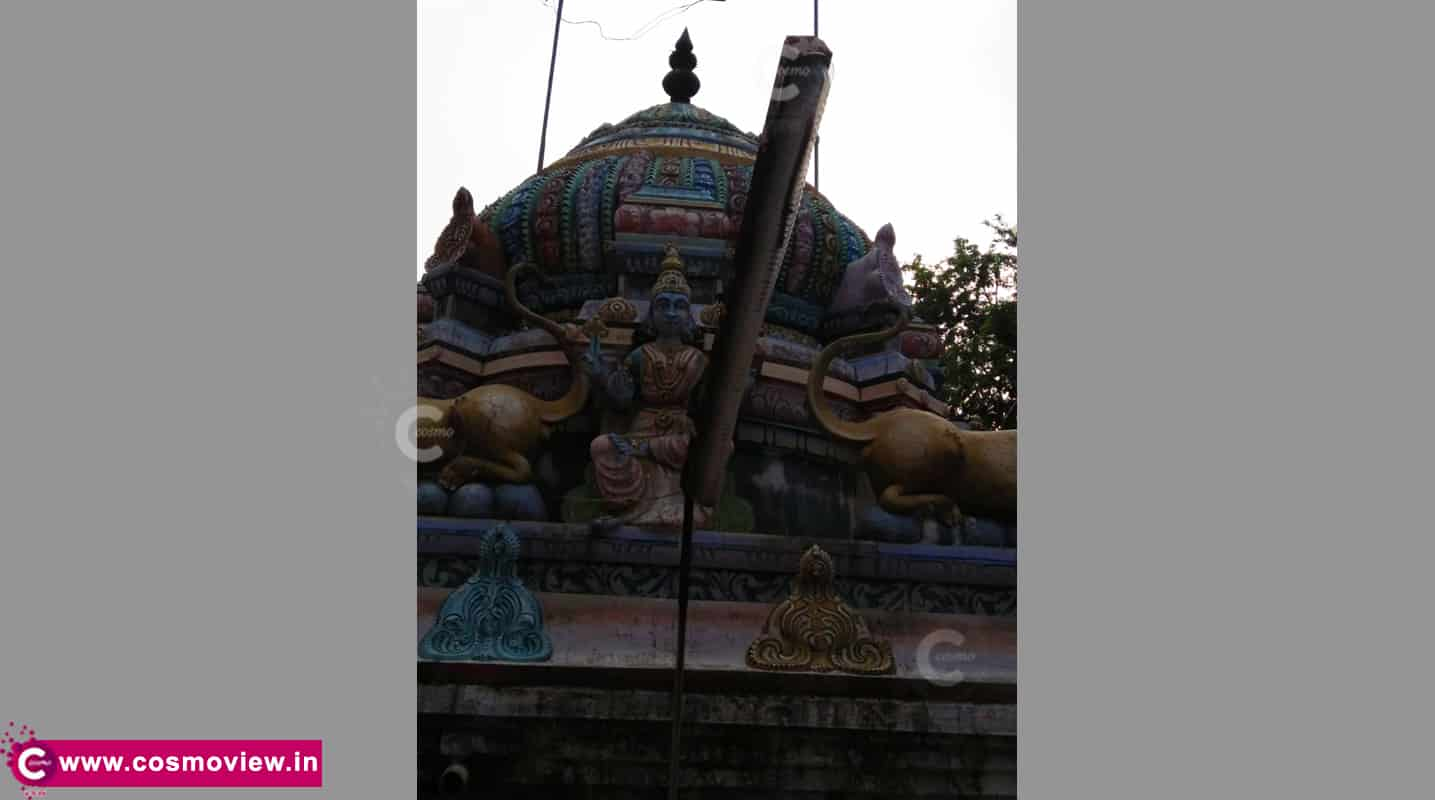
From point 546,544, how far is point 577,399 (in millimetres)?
1055

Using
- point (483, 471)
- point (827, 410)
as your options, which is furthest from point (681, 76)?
point (483, 471)

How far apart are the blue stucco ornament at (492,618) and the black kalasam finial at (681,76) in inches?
248

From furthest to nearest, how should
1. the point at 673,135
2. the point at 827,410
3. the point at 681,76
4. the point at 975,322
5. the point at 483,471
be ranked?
the point at 975,322 → the point at 681,76 → the point at 673,135 → the point at 827,410 → the point at 483,471

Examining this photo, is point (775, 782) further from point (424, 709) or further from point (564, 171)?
point (564, 171)

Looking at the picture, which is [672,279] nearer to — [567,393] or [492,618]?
[567,393]

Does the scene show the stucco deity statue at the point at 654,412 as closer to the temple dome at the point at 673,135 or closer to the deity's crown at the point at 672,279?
the deity's crown at the point at 672,279

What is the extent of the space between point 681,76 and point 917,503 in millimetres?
6012

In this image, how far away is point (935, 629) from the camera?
7.04m

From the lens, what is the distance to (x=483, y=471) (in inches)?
286

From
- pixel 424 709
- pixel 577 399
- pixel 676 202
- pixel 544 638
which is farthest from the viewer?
pixel 676 202

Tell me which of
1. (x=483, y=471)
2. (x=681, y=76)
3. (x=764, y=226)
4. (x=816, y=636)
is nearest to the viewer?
(x=764, y=226)

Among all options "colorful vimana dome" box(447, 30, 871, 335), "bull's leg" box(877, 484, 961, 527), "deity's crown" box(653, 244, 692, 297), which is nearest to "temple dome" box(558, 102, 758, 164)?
"colorful vimana dome" box(447, 30, 871, 335)
